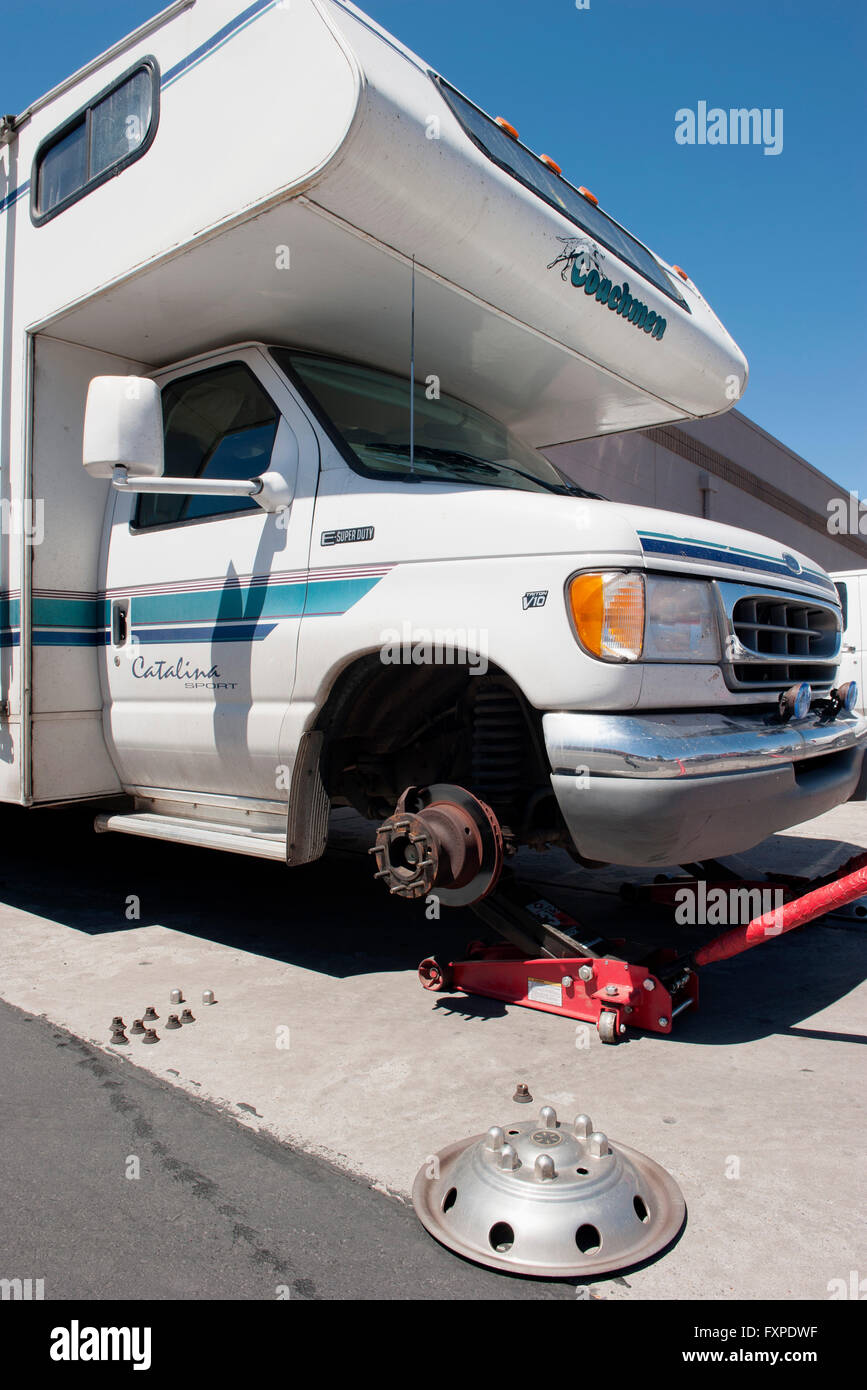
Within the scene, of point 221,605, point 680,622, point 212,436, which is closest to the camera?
point 680,622

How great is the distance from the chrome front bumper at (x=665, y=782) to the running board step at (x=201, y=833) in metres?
1.32

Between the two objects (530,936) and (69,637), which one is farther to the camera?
(69,637)

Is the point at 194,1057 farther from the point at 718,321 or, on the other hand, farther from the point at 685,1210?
the point at 718,321

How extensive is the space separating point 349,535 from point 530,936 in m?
1.55

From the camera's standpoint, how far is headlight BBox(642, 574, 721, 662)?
9.52 ft

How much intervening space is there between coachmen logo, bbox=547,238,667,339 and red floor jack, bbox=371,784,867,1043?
7.57ft

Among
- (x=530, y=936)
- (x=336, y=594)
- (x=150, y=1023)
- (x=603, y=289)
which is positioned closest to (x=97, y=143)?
(x=603, y=289)

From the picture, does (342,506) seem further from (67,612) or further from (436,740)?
(67,612)

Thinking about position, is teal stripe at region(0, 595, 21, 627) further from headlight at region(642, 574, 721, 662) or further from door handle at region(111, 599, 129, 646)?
headlight at region(642, 574, 721, 662)

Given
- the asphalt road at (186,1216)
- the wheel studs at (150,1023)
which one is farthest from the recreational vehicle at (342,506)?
the asphalt road at (186,1216)

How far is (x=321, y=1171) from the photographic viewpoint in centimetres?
242

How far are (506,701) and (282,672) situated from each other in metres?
0.89

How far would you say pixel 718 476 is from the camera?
16969mm

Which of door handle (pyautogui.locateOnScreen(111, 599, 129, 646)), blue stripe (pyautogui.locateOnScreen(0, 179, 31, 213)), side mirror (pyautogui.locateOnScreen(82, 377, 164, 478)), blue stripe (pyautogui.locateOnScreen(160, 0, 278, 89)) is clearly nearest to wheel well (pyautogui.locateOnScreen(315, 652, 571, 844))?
side mirror (pyautogui.locateOnScreen(82, 377, 164, 478))
